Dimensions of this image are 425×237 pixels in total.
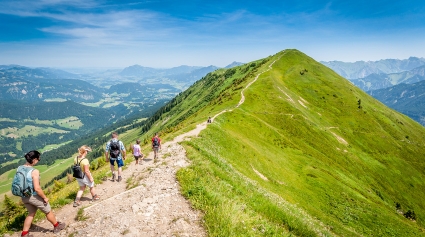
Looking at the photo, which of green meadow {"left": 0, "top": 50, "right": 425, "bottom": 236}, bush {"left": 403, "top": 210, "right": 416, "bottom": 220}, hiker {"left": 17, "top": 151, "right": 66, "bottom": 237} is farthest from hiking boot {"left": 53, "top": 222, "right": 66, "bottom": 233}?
bush {"left": 403, "top": 210, "right": 416, "bottom": 220}

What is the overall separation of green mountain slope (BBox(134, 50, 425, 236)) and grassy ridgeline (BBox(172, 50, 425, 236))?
0.13 metres

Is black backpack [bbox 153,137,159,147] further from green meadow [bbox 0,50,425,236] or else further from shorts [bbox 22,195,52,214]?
shorts [bbox 22,195,52,214]

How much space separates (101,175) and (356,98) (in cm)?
12892

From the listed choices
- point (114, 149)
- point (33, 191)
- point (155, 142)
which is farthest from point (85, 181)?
point (155, 142)

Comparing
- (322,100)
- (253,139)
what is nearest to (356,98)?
(322,100)

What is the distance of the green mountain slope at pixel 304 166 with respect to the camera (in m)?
15.2

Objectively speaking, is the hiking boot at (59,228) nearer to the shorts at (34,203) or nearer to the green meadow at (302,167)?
the shorts at (34,203)

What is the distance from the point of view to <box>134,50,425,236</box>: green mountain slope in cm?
1519

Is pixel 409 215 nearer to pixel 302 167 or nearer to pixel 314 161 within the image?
pixel 314 161

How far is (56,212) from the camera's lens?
49.8 feet

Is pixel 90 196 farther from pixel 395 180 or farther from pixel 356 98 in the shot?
pixel 356 98

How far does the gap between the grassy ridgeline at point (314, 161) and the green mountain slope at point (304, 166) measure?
0.43 feet

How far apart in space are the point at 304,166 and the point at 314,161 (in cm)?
647

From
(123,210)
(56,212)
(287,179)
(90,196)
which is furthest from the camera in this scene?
(287,179)
